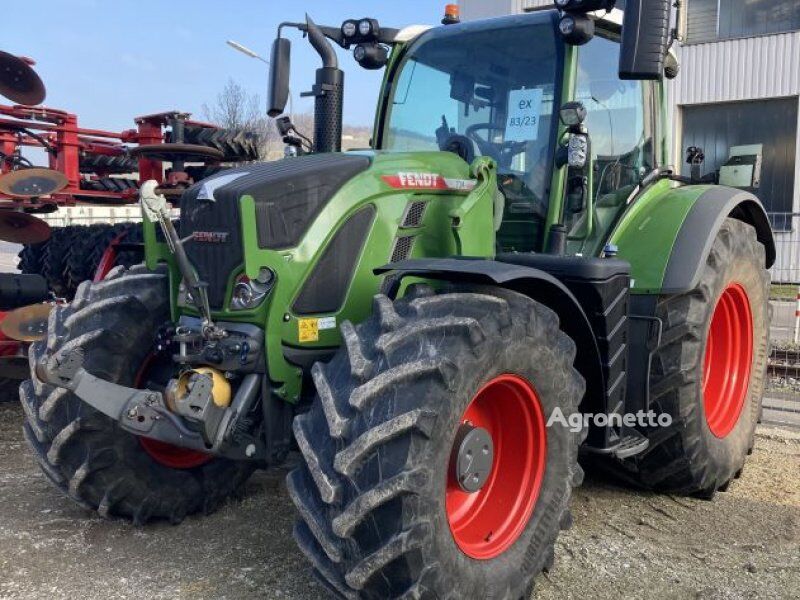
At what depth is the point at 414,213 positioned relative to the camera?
3.70 metres

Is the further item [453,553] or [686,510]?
[686,510]

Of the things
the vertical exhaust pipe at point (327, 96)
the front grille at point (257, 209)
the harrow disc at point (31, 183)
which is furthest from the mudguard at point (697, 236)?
the harrow disc at point (31, 183)

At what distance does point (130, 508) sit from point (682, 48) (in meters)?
16.2

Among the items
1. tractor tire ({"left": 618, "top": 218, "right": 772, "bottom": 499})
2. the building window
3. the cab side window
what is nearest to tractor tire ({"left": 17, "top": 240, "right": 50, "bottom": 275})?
the cab side window

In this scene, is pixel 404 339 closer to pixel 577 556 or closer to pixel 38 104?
pixel 577 556

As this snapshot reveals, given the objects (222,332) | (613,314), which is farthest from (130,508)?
(613,314)

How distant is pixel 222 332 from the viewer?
3.23 metres

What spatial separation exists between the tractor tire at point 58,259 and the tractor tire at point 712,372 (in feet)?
21.1

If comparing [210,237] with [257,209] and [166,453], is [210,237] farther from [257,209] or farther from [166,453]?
[166,453]

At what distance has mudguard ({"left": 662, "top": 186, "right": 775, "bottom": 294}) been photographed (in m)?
4.12

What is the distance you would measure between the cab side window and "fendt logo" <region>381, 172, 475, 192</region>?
797 mm

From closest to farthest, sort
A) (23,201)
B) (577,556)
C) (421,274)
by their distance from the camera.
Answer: (421,274)
(577,556)
(23,201)

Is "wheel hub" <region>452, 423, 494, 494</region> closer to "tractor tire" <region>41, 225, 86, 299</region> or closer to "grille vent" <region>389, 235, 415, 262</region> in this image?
"grille vent" <region>389, 235, 415, 262</region>

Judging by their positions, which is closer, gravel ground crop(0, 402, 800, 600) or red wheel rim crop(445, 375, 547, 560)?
red wheel rim crop(445, 375, 547, 560)
